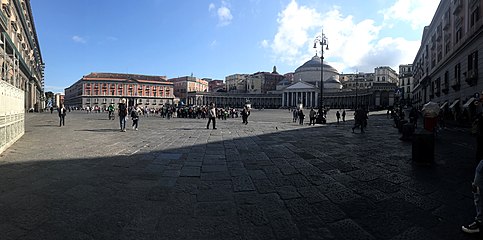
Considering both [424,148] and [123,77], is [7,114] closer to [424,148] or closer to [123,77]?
[424,148]

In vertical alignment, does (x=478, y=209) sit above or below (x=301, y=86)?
below

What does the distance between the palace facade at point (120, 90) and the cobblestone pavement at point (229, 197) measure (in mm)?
78279

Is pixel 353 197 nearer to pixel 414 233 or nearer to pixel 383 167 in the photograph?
pixel 414 233

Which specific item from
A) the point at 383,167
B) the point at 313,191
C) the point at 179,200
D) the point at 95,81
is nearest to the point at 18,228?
the point at 179,200

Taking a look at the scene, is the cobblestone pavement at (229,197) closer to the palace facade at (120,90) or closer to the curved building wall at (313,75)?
the palace facade at (120,90)

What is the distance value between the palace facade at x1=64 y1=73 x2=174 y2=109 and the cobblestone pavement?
78.3 m

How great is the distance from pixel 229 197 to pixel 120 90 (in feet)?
→ 296

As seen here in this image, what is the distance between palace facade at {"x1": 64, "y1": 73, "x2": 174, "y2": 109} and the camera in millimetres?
82625

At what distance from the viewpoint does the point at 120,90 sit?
85125mm

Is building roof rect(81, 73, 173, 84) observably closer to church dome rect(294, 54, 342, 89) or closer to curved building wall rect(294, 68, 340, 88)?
church dome rect(294, 54, 342, 89)

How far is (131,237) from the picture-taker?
8.75 ft

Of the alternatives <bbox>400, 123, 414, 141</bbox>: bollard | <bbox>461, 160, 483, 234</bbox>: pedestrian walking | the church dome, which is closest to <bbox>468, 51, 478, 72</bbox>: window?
<bbox>400, 123, 414, 141</bbox>: bollard

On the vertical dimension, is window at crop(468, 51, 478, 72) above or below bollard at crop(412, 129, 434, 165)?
above

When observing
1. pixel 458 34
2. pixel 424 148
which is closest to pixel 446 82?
pixel 458 34
